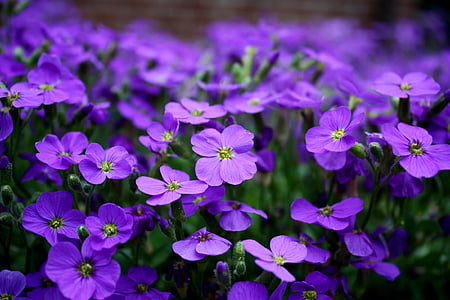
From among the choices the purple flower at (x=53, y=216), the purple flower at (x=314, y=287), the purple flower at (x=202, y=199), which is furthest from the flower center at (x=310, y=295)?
the purple flower at (x=53, y=216)

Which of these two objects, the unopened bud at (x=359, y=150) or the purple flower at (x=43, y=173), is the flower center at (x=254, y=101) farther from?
the purple flower at (x=43, y=173)

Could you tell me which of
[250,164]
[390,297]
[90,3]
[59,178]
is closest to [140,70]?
[59,178]

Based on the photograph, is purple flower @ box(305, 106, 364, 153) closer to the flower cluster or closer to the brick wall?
the flower cluster

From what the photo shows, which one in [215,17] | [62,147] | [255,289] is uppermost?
[62,147]

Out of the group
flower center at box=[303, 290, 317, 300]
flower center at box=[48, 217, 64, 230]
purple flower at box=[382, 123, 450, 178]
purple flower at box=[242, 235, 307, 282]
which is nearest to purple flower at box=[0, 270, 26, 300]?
flower center at box=[48, 217, 64, 230]

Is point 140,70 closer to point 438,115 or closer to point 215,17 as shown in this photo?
point 438,115
